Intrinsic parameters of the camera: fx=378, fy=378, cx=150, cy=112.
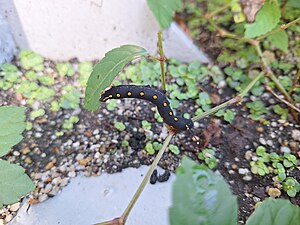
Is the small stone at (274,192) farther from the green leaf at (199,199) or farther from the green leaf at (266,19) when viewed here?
the green leaf at (199,199)

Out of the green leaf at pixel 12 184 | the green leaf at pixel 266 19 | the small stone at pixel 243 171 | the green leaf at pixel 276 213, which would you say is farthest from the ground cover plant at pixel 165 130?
the green leaf at pixel 276 213

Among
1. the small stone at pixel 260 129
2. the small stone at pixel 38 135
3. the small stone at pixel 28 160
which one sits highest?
the small stone at pixel 38 135

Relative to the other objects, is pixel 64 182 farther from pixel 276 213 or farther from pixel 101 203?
pixel 276 213

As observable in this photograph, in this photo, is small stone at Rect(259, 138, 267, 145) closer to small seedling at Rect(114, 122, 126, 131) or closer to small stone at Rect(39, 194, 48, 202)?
small seedling at Rect(114, 122, 126, 131)

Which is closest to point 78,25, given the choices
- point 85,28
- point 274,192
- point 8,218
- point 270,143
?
point 85,28

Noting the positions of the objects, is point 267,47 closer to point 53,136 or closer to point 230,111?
point 230,111

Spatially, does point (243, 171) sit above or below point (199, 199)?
above
